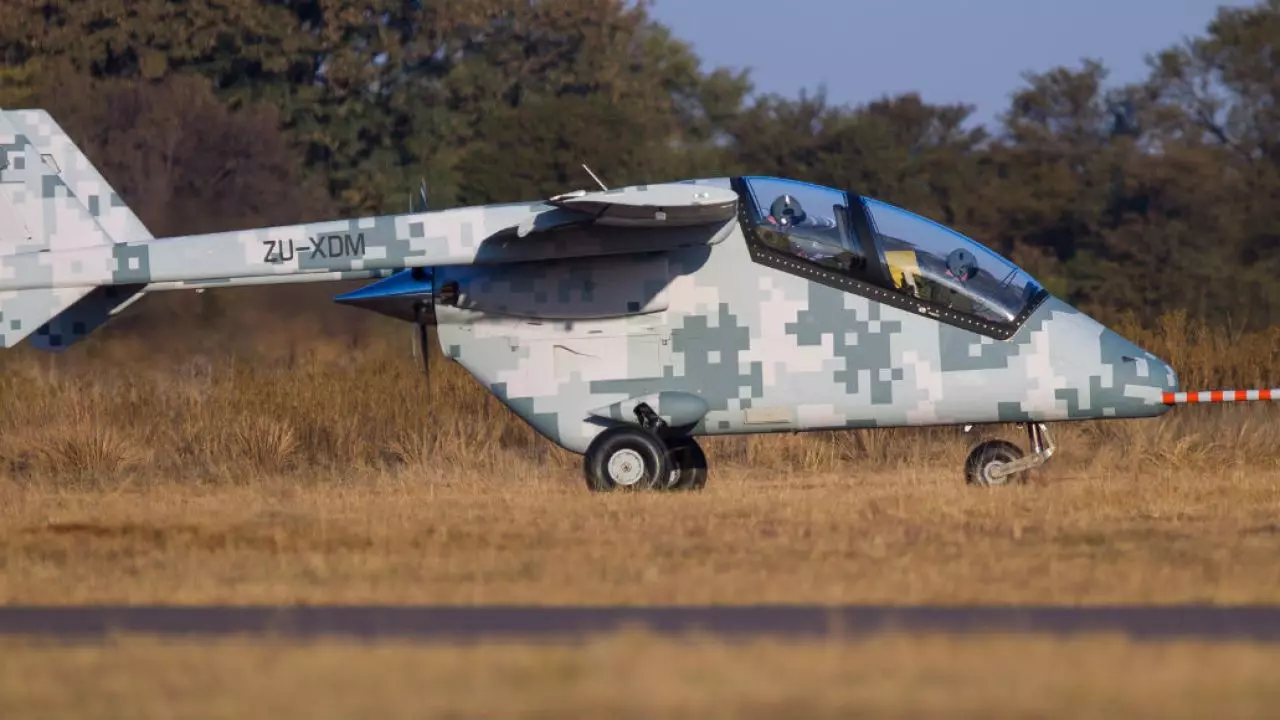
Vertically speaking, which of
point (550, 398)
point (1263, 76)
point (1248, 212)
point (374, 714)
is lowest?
point (374, 714)

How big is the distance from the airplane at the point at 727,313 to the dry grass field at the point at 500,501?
2.16 ft

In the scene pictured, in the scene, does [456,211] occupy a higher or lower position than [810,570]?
higher

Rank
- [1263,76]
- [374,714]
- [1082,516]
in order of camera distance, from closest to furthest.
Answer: [374,714] → [1082,516] → [1263,76]

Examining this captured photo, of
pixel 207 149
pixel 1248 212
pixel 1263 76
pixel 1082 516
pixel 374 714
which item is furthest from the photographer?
pixel 1263 76

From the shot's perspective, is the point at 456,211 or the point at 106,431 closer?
the point at 456,211

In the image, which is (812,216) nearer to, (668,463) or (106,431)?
(668,463)

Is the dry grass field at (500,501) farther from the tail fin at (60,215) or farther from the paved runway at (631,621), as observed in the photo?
the tail fin at (60,215)

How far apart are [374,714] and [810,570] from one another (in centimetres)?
394

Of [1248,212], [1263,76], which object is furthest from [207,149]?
[1263,76]

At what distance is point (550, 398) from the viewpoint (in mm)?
15547

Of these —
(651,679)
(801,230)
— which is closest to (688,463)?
(801,230)

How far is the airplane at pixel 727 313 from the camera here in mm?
15164

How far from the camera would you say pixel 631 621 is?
8.52 m

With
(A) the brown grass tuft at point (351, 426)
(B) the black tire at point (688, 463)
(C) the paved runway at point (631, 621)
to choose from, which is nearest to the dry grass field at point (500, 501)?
(A) the brown grass tuft at point (351, 426)
